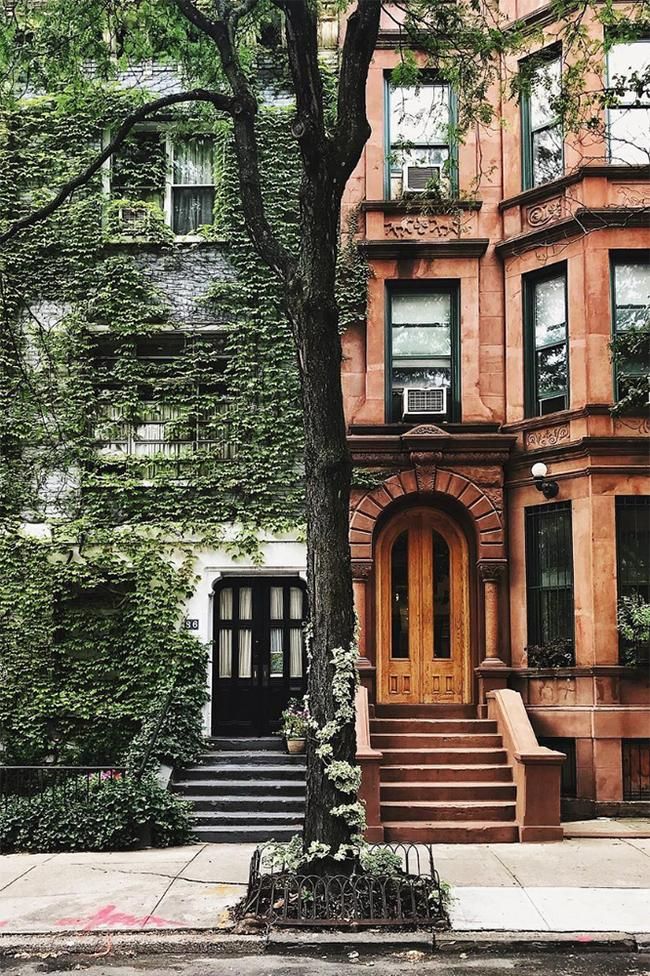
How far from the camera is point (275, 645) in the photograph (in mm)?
15664

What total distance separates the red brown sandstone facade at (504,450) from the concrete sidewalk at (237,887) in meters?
2.48

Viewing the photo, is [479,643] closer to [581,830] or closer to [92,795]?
[581,830]

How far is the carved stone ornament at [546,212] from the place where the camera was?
15.1 m

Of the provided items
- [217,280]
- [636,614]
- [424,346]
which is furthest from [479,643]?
[217,280]

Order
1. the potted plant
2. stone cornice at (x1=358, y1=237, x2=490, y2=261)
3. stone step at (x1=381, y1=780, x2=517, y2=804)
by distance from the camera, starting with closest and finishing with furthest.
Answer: stone step at (x1=381, y1=780, x2=517, y2=804)
the potted plant
stone cornice at (x1=358, y1=237, x2=490, y2=261)

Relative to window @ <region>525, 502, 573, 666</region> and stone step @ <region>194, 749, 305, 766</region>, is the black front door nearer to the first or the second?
stone step @ <region>194, 749, 305, 766</region>

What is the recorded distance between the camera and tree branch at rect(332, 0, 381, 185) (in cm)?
942

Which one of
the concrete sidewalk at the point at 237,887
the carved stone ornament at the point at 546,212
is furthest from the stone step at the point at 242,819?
the carved stone ornament at the point at 546,212

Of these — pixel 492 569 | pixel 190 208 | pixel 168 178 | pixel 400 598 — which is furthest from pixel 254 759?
pixel 168 178

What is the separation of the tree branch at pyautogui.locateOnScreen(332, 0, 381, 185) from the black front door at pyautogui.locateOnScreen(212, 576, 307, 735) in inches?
303

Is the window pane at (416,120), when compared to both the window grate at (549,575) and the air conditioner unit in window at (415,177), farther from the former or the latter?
the window grate at (549,575)

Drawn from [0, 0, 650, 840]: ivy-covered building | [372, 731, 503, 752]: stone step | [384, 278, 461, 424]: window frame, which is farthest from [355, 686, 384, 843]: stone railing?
[384, 278, 461, 424]: window frame

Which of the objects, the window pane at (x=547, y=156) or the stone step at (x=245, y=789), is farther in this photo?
the window pane at (x=547, y=156)

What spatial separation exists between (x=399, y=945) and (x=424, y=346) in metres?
9.87
